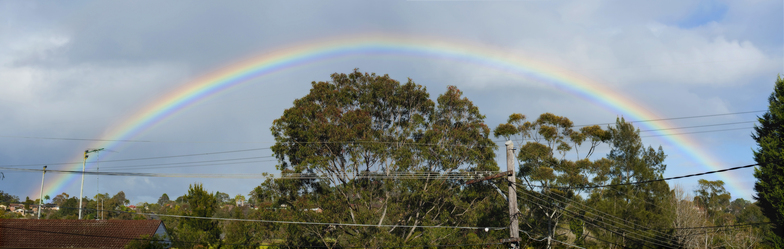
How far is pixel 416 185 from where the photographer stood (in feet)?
114

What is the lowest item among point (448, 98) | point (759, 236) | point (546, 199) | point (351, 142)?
point (759, 236)

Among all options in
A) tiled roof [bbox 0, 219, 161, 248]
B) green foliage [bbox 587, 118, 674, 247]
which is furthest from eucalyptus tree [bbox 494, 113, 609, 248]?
tiled roof [bbox 0, 219, 161, 248]

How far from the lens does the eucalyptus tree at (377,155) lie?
33.6 metres

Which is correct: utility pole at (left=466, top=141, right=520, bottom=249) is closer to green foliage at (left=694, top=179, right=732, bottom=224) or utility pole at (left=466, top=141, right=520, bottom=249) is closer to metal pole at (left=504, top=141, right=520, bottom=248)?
metal pole at (left=504, top=141, right=520, bottom=248)

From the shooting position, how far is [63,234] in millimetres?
42438

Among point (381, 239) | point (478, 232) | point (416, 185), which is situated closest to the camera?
point (381, 239)

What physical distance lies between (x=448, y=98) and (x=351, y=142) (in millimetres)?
8188

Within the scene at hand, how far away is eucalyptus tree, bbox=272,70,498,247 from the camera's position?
33.6m

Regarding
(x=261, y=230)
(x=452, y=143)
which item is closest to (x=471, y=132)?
(x=452, y=143)

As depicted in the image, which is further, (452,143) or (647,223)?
(647,223)

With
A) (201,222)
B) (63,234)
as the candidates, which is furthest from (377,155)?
(63,234)

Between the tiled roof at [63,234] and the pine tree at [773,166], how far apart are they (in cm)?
4376

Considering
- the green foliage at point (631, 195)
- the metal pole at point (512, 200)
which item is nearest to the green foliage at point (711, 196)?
the green foliage at point (631, 195)

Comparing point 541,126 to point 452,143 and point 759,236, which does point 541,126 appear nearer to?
point 452,143
